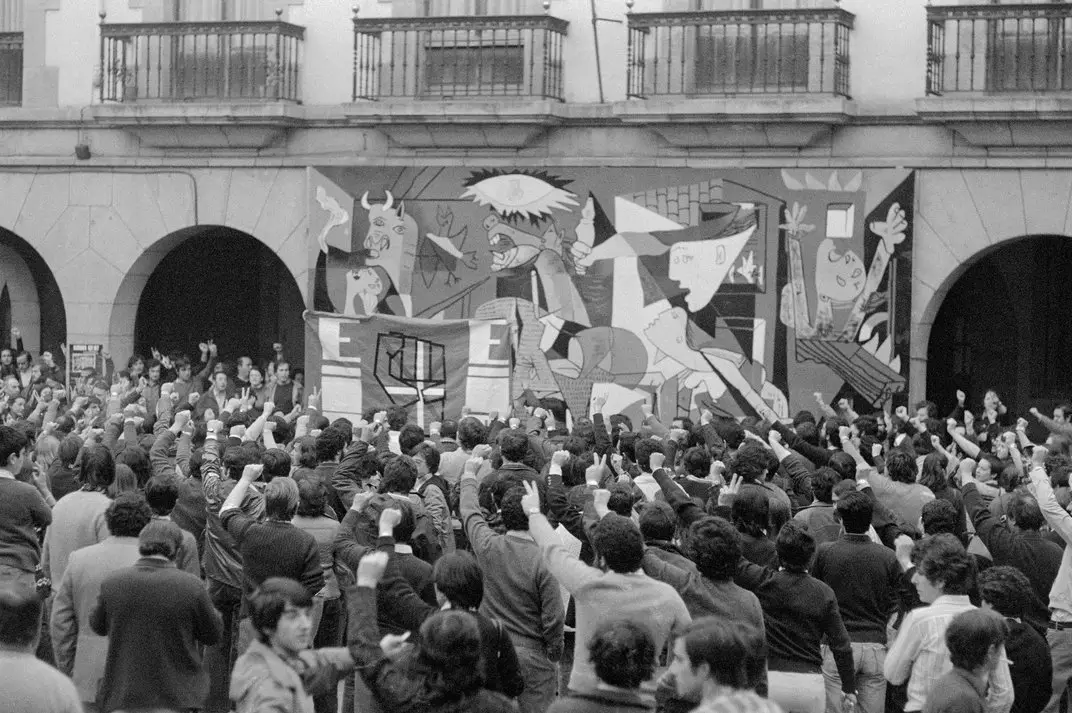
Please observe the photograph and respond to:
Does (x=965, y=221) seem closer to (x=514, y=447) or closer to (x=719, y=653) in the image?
(x=514, y=447)

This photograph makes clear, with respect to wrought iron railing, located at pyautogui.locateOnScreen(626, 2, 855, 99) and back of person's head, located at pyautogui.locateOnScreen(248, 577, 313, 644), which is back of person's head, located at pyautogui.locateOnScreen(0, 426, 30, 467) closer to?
back of person's head, located at pyautogui.locateOnScreen(248, 577, 313, 644)

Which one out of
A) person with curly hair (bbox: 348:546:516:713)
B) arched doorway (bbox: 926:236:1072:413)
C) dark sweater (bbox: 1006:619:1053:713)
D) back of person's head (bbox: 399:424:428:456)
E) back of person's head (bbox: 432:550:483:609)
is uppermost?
arched doorway (bbox: 926:236:1072:413)

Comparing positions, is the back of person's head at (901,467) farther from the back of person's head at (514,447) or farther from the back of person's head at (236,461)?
the back of person's head at (236,461)

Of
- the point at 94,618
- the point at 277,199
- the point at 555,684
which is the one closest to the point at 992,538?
the point at 555,684

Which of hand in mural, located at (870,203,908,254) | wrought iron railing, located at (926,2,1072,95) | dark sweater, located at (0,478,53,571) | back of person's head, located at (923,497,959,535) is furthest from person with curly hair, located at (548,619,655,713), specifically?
wrought iron railing, located at (926,2,1072,95)

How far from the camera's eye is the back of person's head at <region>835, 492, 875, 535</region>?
8555 mm

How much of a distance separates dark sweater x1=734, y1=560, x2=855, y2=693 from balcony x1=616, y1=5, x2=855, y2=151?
11.7 meters

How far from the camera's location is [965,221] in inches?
745

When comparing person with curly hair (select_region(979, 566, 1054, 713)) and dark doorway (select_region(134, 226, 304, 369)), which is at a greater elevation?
dark doorway (select_region(134, 226, 304, 369))

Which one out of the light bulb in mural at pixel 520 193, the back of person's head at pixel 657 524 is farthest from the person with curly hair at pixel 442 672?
the light bulb in mural at pixel 520 193

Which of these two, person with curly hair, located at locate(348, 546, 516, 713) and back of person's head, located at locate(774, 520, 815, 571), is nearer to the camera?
person with curly hair, located at locate(348, 546, 516, 713)

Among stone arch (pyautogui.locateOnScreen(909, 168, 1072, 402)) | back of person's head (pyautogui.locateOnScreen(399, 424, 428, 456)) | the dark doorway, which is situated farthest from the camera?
the dark doorway

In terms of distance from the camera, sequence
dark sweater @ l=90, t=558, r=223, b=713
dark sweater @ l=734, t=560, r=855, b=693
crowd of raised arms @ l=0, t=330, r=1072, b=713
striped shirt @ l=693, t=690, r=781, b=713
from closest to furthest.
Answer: striped shirt @ l=693, t=690, r=781, b=713
crowd of raised arms @ l=0, t=330, r=1072, b=713
dark sweater @ l=90, t=558, r=223, b=713
dark sweater @ l=734, t=560, r=855, b=693

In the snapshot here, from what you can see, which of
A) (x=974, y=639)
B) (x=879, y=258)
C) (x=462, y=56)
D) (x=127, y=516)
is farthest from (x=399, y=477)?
(x=462, y=56)
